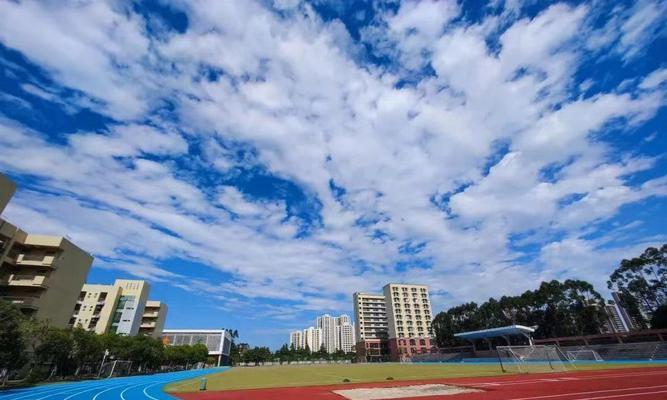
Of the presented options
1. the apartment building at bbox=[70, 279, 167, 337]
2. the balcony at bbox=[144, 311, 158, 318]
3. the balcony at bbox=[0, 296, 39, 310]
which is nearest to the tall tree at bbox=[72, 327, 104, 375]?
the balcony at bbox=[0, 296, 39, 310]

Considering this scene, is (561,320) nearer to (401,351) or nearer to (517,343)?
(517,343)

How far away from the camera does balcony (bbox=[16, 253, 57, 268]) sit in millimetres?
42888

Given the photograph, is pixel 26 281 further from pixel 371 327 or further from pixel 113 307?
pixel 371 327

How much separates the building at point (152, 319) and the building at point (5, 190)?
54.8m

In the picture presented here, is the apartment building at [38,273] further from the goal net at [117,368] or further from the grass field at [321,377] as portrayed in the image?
the grass field at [321,377]

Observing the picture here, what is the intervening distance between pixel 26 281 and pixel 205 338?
277 ft

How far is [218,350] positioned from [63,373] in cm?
8199

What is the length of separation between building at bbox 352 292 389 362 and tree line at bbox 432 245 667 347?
51.8 meters

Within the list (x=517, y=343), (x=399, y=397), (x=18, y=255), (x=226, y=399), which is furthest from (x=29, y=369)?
(x=517, y=343)

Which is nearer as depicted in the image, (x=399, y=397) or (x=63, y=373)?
(x=399, y=397)

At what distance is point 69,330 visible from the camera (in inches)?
1484

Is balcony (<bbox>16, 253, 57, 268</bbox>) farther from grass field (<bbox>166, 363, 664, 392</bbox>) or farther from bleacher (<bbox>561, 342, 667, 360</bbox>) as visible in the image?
bleacher (<bbox>561, 342, 667, 360</bbox>)

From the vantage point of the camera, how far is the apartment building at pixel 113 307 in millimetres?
67188

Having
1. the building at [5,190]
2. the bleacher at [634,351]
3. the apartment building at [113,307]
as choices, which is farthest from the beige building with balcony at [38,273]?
the bleacher at [634,351]
